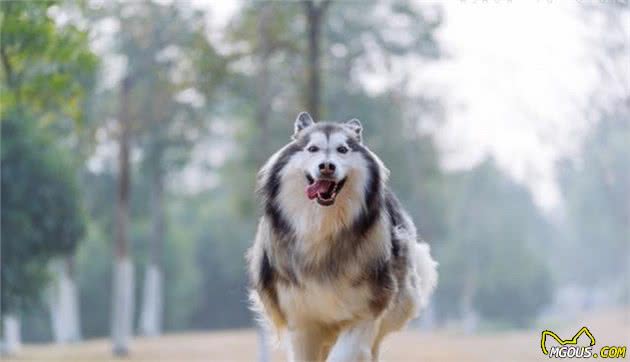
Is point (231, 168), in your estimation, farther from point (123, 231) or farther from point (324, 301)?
point (324, 301)

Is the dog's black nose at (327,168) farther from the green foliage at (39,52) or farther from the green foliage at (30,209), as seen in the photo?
the green foliage at (30,209)

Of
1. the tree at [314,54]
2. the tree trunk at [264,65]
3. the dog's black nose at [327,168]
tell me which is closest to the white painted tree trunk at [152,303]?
the tree trunk at [264,65]

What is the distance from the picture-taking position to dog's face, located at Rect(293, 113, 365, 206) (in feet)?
23.8

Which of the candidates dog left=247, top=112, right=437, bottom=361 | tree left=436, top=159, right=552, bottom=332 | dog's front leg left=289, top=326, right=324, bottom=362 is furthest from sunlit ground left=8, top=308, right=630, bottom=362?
tree left=436, top=159, right=552, bottom=332

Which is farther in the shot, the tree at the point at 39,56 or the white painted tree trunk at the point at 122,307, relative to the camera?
the white painted tree trunk at the point at 122,307

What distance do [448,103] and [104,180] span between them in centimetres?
1337

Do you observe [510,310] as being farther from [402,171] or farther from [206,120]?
[206,120]

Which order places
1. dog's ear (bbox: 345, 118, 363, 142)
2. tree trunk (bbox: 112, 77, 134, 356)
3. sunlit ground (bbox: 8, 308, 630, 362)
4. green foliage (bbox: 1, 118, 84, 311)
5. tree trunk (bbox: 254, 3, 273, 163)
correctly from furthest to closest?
tree trunk (bbox: 112, 77, 134, 356) → sunlit ground (bbox: 8, 308, 630, 362) → green foliage (bbox: 1, 118, 84, 311) → tree trunk (bbox: 254, 3, 273, 163) → dog's ear (bbox: 345, 118, 363, 142)

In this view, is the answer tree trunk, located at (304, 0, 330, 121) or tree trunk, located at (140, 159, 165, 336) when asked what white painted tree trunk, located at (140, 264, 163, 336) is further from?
tree trunk, located at (304, 0, 330, 121)

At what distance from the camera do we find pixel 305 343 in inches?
312

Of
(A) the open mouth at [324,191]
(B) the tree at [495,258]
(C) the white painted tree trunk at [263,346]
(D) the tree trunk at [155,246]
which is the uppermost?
(B) the tree at [495,258]

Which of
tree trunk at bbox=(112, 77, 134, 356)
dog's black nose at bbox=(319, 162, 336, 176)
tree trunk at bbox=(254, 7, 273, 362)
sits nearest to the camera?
dog's black nose at bbox=(319, 162, 336, 176)

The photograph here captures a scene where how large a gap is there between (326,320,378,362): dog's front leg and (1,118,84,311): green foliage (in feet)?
52.3

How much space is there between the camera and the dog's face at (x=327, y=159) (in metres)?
7.25
